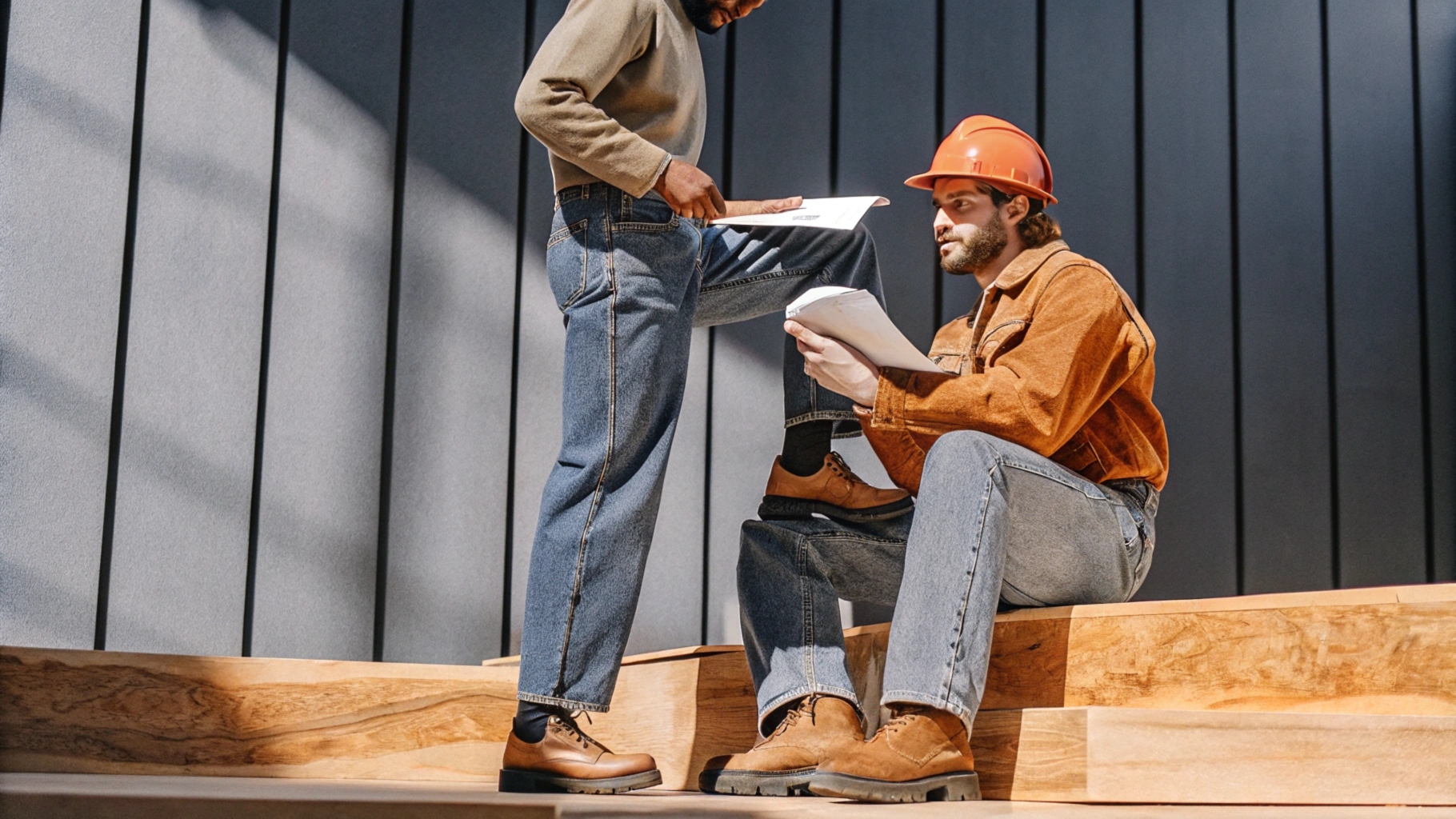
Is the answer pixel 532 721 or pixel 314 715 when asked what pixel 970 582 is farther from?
pixel 314 715

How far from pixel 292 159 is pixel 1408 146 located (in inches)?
122

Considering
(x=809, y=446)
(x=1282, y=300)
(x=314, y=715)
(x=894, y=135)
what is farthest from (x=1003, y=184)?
(x=314, y=715)

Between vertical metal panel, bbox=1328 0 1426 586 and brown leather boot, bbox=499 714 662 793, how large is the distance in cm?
245

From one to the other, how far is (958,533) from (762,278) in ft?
2.22

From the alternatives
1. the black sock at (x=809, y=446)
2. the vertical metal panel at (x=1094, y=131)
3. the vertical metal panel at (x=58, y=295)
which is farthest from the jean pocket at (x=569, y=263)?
the vertical metal panel at (x=1094, y=131)

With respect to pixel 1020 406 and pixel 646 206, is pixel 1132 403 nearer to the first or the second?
pixel 1020 406

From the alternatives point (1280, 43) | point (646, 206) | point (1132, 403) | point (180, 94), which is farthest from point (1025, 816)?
point (1280, 43)

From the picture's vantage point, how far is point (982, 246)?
8.27 feet

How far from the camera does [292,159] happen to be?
308 centimetres

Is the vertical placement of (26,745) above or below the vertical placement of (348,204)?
below

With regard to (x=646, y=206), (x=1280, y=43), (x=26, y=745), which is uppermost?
(x=1280, y=43)

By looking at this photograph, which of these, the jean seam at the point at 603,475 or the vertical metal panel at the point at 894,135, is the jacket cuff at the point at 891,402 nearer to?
the jean seam at the point at 603,475

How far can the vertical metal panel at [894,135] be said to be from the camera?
11.3 ft

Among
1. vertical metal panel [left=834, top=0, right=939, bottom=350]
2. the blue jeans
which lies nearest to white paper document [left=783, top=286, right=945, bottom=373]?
the blue jeans
